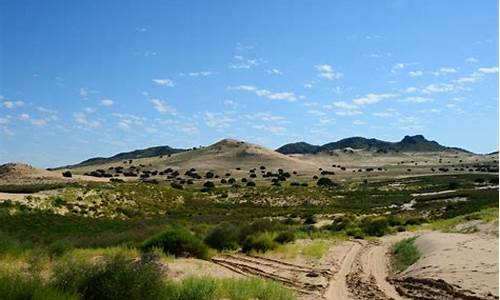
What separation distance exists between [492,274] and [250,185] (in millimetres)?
89151

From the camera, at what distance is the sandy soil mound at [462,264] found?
16188 mm

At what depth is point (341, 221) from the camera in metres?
50.2

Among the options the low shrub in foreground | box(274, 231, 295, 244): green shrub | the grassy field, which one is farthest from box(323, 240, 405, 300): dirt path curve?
box(274, 231, 295, 244): green shrub

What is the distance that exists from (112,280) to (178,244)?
13.6m

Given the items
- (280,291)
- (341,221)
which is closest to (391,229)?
(341,221)

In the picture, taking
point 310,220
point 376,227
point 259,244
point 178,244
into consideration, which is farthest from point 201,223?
point 178,244

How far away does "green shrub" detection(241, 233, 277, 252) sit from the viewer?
28438 mm

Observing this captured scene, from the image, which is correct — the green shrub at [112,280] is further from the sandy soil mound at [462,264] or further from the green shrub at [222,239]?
the green shrub at [222,239]

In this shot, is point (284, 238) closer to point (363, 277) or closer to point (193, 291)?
point (363, 277)

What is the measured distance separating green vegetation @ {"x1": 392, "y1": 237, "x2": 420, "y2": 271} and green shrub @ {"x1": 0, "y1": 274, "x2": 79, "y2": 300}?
1642 centimetres

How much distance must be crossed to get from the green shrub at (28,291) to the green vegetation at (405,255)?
53.9ft

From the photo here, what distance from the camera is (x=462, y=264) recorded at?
64.3 ft

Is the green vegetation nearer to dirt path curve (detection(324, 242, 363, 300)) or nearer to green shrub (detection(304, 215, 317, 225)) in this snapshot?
dirt path curve (detection(324, 242, 363, 300))

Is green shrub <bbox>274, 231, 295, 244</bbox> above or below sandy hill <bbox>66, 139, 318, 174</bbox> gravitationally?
below
